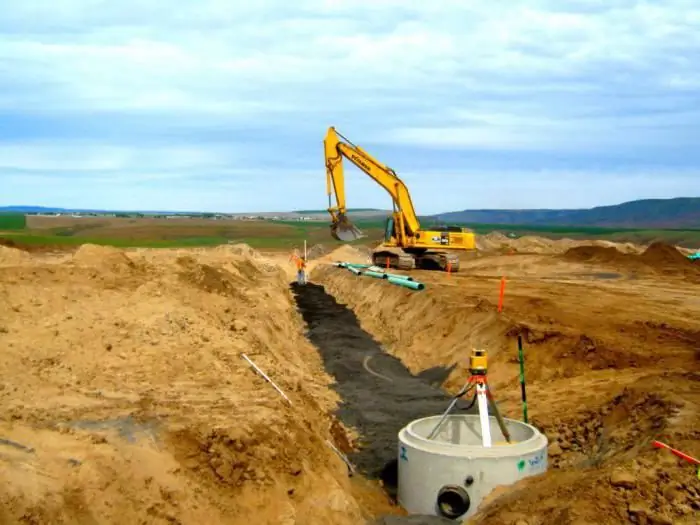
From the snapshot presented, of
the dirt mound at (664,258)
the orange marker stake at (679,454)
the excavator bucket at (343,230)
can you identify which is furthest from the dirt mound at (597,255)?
the orange marker stake at (679,454)

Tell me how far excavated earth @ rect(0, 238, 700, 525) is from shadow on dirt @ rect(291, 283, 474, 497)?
66 mm

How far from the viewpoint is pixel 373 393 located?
52.5 ft

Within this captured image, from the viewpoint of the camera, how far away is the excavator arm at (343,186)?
111 feet

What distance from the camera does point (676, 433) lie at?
28.3 ft

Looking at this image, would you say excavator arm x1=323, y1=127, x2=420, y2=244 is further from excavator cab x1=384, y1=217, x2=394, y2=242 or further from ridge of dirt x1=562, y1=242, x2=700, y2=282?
ridge of dirt x1=562, y1=242, x2=700, y2=282

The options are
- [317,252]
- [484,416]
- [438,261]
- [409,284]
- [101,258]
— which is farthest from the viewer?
[317,252]

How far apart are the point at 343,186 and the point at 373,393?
19.5 m

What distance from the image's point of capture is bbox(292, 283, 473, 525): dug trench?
39.6 ft

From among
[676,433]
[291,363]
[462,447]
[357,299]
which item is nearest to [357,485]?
[462,447]

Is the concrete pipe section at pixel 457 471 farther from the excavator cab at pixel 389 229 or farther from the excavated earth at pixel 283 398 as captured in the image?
the excavator cab at pixel 389 229

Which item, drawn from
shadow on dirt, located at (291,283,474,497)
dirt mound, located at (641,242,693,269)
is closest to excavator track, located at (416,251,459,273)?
dirt mound, located at (641,242,693,269)

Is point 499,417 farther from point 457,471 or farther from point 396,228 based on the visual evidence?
point 396,228

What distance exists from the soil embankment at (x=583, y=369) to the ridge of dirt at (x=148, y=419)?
2.45 meters

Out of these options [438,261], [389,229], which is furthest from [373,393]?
[389,229]
